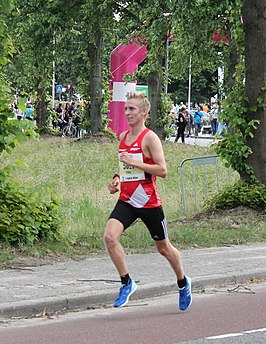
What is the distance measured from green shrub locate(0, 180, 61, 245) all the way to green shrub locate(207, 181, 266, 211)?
457 cm

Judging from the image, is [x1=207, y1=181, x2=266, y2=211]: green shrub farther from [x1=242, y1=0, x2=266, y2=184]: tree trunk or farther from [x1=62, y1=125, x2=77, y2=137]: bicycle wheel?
[x1=62, y1=125, x2=77, y2=137]: bicycle wheel

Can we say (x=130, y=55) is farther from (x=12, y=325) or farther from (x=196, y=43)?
(x=12, y=325)

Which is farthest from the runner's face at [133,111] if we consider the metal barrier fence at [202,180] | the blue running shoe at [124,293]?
the metal barrier fence at [202,180]

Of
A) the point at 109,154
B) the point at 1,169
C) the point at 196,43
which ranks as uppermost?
the point at 196,43

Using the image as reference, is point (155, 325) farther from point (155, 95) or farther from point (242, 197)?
point (155, 95)

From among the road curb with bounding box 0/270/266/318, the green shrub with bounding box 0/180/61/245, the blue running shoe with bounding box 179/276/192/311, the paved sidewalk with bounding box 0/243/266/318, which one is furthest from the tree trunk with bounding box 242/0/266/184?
the blue running shoe with bounding box 179/276/192/311

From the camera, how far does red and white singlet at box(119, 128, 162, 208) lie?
9.34 m

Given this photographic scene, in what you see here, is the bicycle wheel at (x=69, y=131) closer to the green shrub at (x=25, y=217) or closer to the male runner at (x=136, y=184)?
the green shrub at (x=25, y=217)

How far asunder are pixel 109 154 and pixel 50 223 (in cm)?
1961

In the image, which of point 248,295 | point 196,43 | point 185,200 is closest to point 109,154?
point 196,43

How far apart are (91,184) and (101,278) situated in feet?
40.2

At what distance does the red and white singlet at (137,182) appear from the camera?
9.34 m

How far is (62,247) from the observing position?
12.9 m

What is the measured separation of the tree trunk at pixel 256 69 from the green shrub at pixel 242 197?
0.30m
